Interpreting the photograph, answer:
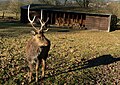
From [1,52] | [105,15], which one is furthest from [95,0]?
[1,52]

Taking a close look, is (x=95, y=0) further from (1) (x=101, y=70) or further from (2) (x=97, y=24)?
(1) (x=101, y=70)

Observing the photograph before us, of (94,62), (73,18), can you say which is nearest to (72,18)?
(73,18)

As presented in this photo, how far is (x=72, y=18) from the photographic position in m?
46.3

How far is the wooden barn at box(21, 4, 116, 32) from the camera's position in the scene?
143 ft

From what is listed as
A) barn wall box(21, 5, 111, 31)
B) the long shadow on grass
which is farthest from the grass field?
barn wall box(21, 5, 111, 31)

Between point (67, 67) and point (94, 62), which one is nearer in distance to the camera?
point (67, 67)

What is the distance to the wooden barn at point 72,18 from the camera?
1714 inches

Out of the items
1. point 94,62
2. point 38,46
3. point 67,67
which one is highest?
point 38,46

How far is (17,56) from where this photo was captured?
51.3 ft

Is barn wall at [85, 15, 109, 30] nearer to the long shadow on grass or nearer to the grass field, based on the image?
the grass field

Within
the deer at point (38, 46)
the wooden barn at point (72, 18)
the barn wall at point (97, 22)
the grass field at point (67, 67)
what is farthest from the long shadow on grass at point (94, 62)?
the wooden barn at point (72, 18)

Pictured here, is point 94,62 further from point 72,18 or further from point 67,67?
point 72,18

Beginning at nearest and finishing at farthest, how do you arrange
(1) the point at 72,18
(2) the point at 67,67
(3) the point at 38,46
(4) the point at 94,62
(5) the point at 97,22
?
(3) the point at 38,46 → (2) the point at 67,67 → (4) the point at 94,62 → (5) the point at 97,22 → (1) the point at 72,18

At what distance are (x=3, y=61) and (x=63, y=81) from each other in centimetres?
408
